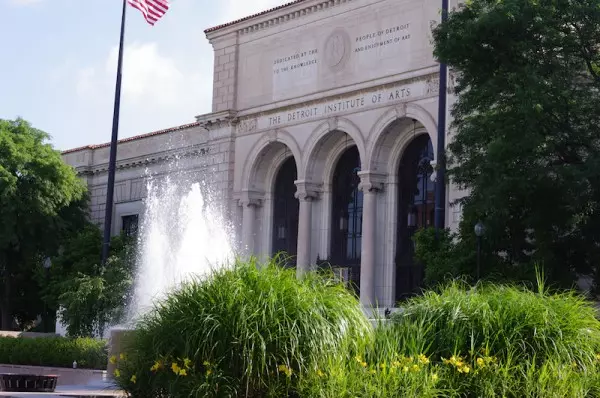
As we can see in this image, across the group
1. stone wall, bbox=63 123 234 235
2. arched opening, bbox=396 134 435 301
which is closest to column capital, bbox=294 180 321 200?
arched opening, bbox=396 134 435 301

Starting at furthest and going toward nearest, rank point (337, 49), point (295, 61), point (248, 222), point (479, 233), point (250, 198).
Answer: point (250, 198)
point (248, 222)
point (295, 61)
point (337, 49)
point (479, 233)

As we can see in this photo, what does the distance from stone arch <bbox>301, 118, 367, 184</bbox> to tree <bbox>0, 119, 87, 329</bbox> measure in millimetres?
12904

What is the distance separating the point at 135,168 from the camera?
54875 millimetres

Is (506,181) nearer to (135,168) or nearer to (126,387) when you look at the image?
(126,387)

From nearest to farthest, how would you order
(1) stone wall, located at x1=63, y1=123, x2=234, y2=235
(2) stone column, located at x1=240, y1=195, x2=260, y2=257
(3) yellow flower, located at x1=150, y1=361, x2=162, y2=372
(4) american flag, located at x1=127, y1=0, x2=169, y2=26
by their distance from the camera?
(3) yellow flower, located at x1=150, y1=361, x2=162, y2=372, (4) american flag, located at x1=127, y1=0, x2=169, y2=26, (2) stone column, located at x1=240, y1=195, x2=260, y2=257, (1) stone wall, located at x1=63, y1=123, x2=234, y2=235

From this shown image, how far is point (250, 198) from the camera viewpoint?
1853 inches

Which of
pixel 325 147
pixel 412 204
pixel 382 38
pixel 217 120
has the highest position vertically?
pixel 382 38

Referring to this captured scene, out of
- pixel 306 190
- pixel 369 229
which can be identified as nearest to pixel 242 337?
pixel 369 229

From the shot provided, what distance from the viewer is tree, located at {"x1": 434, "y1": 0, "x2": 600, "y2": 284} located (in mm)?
25266

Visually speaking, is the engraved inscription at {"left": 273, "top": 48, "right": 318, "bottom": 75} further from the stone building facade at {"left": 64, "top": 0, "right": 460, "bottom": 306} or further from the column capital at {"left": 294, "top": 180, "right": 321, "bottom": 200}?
the column capital at {"left": 294, "top": 180, "right": 321, "bottom": 200}

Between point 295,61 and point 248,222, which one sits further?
point 248,222

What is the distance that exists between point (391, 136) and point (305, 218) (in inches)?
207

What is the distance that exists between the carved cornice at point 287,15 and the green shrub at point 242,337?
3199 cm

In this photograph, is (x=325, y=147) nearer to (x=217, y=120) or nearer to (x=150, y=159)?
(x=217, y=120)
